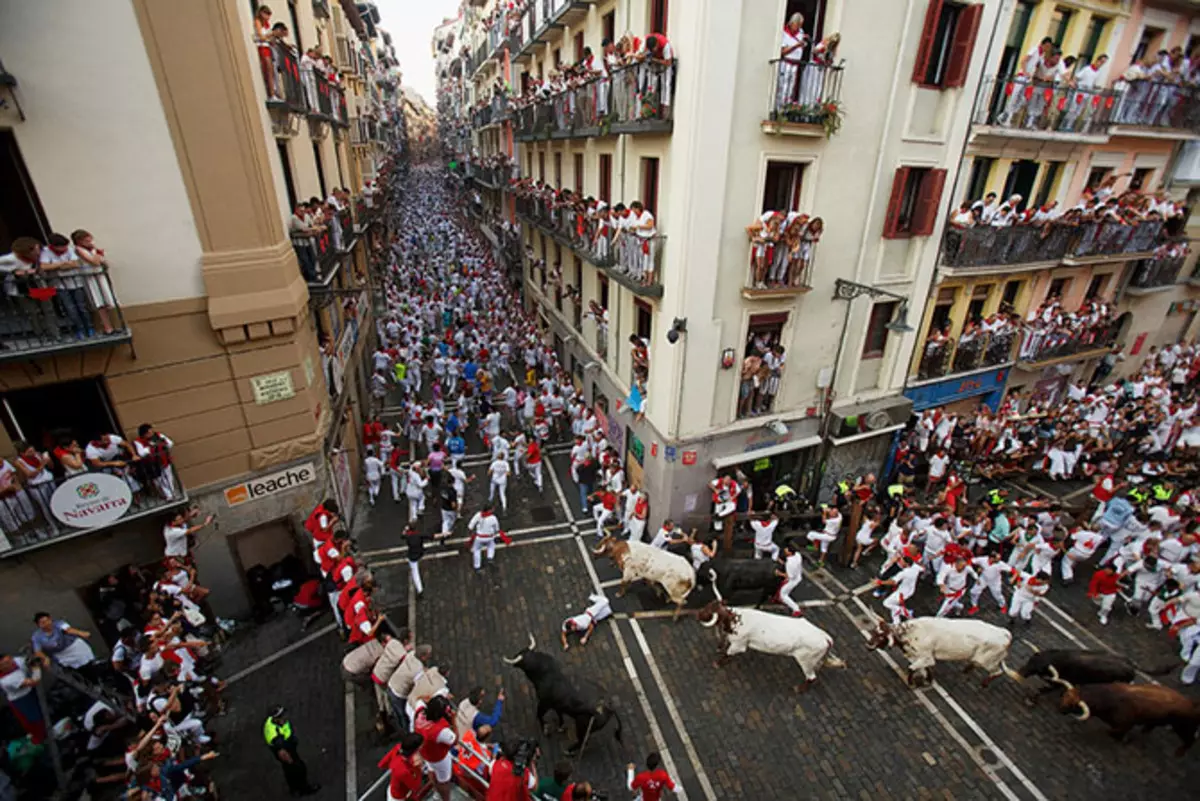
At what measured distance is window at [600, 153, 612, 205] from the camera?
50.2ft

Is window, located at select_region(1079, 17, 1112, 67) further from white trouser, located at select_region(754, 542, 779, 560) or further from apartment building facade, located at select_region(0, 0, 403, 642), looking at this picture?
apartment building facade, located at select_region(0, 0, 403, 642)

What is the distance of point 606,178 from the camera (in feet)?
51.5

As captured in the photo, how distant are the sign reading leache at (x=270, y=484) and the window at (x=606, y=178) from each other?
1005 centimetres

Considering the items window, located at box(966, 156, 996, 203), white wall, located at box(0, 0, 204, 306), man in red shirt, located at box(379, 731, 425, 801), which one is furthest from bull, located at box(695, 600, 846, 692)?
window, located at box(966, 156, 996, 203)

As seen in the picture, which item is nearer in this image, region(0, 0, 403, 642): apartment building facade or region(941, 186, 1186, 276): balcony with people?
region(0, 0, 403, 642): apartment building facade

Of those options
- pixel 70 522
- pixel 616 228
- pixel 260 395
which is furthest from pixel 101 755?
pixel 616 228

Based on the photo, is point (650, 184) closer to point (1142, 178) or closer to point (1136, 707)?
point (1136, 707)

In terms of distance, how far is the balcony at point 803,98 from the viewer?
10.4 meters

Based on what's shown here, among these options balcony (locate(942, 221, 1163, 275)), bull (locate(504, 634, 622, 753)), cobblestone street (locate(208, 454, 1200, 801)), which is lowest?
cobblestone street (locate(208, 454, 1200, 801))

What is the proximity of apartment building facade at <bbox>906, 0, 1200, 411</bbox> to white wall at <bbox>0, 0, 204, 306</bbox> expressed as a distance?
1628cm

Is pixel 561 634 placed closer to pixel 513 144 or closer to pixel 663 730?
pixel 663 730

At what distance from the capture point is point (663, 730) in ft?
30.8

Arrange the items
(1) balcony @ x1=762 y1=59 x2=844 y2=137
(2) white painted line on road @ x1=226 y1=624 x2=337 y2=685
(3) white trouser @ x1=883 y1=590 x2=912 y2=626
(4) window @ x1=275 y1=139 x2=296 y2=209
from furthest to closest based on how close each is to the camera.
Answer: (4) window @ x1=275 y1=139 x2=296 y2=209 → (3) white trouser @ x1=883 y1=590 x2=912 y2=626 → (1) balcony @ x1=762 y1=59 x2=844 y2=137 → (2) white painted line on road @ x1=226 y1=624 x2=337 y2=685

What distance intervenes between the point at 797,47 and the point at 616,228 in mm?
5023
